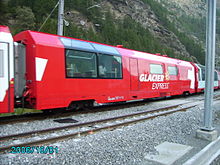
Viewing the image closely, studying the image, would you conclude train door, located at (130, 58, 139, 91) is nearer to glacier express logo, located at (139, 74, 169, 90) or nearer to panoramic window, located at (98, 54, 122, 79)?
glacier express logo, located at (139, 74, 169, 90)

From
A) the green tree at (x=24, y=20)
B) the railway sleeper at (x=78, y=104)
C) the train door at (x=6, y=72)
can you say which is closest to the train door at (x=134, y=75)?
the railway sleeper at (x=78, y=104)

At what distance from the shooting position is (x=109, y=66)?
9.77 metres

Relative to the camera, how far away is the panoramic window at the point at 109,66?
30.8 ft

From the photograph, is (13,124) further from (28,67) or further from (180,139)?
(180,139)

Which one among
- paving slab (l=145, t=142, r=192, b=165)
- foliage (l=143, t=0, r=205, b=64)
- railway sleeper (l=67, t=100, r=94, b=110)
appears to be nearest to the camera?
paving slab (l=145, t=142, r=192, b=165)

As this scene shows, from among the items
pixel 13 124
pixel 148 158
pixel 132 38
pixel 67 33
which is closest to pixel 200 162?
pixel 148 158

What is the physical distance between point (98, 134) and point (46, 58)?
3317 millimetres

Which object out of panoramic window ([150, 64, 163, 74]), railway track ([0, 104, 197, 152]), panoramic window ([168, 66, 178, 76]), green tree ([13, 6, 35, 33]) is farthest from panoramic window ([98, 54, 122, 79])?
green tree ([13, 6, 35, 33])

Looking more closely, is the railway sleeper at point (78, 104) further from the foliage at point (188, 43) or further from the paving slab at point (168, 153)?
the foliage at point (188, 43)

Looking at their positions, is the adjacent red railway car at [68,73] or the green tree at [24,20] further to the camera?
the green tree at [24,20]

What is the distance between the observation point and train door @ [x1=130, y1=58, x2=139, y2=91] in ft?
36.3
